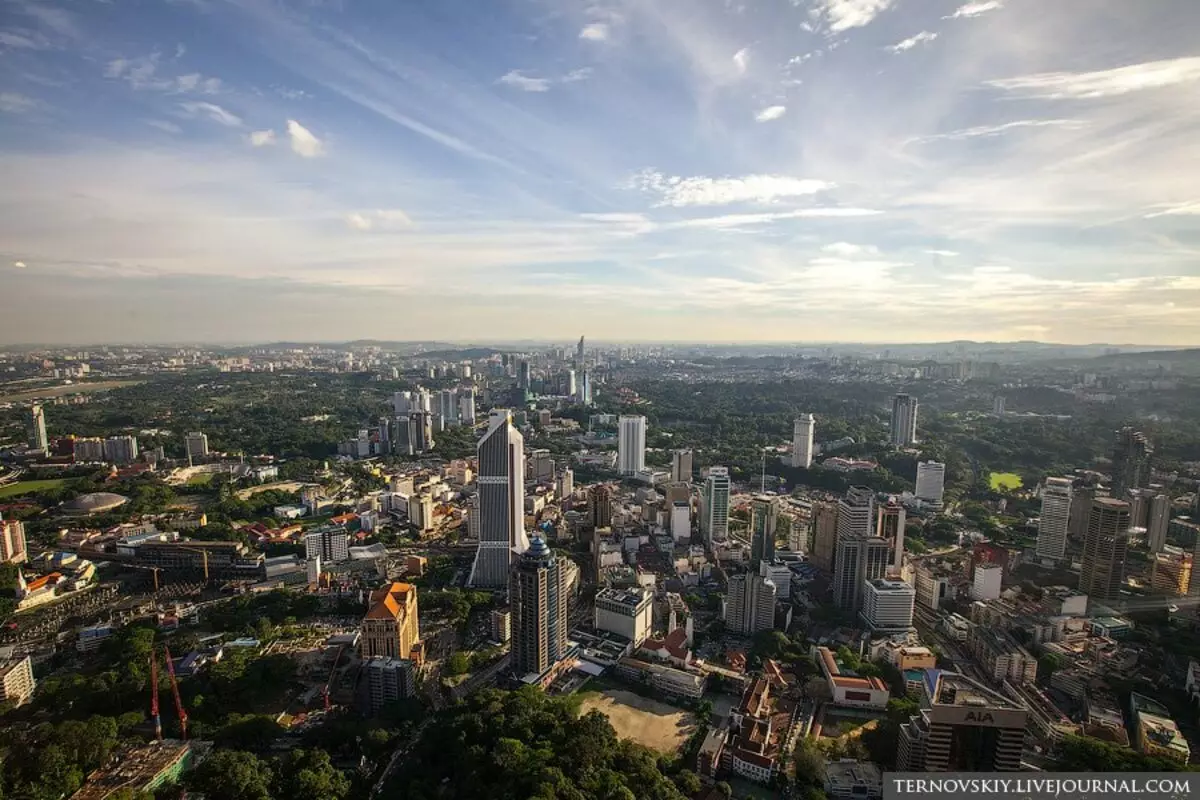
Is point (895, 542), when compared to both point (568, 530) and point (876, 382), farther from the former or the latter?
point (876, 382)

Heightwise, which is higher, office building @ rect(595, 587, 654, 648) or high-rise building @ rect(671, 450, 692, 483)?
high-rise building @ rect(671, 450, 692, 483)

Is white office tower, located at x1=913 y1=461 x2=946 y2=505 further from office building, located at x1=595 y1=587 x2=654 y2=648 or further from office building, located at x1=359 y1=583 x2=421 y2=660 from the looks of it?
office building, located at x1=359 y1=583 x2=421 y2=660

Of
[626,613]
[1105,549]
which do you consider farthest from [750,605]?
[1105,549]

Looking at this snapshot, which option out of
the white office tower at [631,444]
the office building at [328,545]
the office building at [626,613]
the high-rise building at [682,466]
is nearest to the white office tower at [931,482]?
the high-rise building at [682,466]

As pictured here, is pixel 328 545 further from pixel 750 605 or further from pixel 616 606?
pixel 750 605

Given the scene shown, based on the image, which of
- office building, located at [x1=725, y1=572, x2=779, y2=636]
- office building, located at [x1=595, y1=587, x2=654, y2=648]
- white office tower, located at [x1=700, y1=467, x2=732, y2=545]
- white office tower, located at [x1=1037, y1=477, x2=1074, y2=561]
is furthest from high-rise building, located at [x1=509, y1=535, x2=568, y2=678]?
white office tower, located at [x1=1037, y1=477, x2=1074, y2=561]

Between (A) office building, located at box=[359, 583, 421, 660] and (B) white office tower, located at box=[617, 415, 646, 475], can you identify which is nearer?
(A) office building, located at box=[359, 583, 421, 660]

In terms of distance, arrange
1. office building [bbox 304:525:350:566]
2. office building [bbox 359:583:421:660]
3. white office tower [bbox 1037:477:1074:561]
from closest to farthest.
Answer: office building [bbox 359:583:421:660], white office tower [bbox 1037:477:1074:561], office building [bbox 304:525:350:566]
